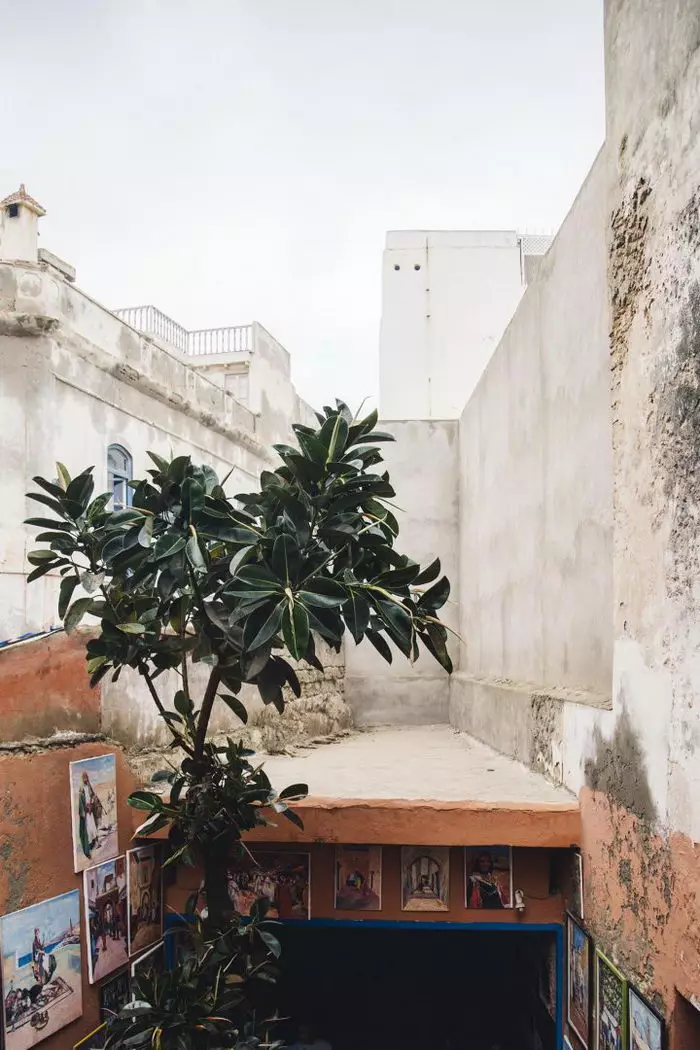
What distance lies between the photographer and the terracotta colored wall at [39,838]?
3.60m

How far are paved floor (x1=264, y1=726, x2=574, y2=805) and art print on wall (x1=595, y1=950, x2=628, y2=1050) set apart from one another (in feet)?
2.67

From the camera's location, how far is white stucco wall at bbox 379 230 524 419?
17.1m

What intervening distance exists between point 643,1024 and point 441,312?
600 inches

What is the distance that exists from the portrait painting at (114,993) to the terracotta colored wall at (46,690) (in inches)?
44.8

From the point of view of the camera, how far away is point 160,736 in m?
4.93

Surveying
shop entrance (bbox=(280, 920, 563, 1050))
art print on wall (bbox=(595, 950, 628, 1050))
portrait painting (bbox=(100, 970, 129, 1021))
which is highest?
art print on wall (bbox=(595, 950, 628, 1050))

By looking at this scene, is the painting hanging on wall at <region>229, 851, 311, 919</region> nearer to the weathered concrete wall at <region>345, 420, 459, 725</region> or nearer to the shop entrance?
the shop entrance

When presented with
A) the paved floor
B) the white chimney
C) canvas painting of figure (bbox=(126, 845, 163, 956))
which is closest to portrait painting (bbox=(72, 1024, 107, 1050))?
canvas painting of figure (bbox=(126, 845, 163, 956))

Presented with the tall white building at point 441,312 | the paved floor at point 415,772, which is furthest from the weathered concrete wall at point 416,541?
the tall white building at point 441,312

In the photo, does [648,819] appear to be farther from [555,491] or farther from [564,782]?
[555,491]

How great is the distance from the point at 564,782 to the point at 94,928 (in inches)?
94.0

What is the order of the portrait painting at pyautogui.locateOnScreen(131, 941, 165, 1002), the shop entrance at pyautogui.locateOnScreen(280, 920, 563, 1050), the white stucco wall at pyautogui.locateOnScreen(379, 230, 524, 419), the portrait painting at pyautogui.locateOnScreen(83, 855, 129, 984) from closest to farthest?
the portrait painting at pyautogui.locateOnScreen(83, 855, 129, 984)
the portrait painting at pyautogui.locateOnScreen(131, 941, 165, 1002)
the shop entrance at pyautogui.locateOnScreen(280, 920, 563, 1050)
the white stucco wall at pyautogui.locateOnScreen(379, 230, 524, 419)

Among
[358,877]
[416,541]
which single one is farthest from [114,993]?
[416,541]

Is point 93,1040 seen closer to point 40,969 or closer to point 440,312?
point 40,969
